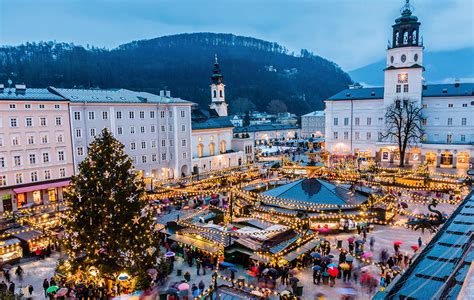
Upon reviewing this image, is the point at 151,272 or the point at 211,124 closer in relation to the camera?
the point at 151,272

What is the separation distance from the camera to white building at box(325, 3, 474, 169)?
54.0 m

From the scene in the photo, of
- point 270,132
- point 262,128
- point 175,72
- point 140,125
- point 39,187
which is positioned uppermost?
point 175,72

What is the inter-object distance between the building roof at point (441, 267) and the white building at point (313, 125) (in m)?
94.7

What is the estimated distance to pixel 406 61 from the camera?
185ft

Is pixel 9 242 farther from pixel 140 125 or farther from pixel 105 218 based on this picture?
pixel 140 125

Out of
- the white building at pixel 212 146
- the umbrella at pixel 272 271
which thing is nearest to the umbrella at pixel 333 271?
the umbrella at pixel 272 271

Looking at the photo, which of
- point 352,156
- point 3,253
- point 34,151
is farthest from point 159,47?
point 3,253

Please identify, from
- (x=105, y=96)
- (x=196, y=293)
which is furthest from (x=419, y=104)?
(x=196, y=293)

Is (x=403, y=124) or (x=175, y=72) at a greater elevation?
(x=175, y=72)

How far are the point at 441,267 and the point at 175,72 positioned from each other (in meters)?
134

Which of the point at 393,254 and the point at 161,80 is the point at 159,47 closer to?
the point at 161,80

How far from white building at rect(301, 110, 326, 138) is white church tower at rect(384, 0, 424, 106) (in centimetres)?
4670

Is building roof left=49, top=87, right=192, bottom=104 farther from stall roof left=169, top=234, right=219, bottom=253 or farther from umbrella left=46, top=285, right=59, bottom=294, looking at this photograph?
umbrella left=46, top=285, right=59, bottom=294

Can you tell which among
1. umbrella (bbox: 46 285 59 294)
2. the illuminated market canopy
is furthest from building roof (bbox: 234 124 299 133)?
umbrella (bbox: 46 285 59 294)
